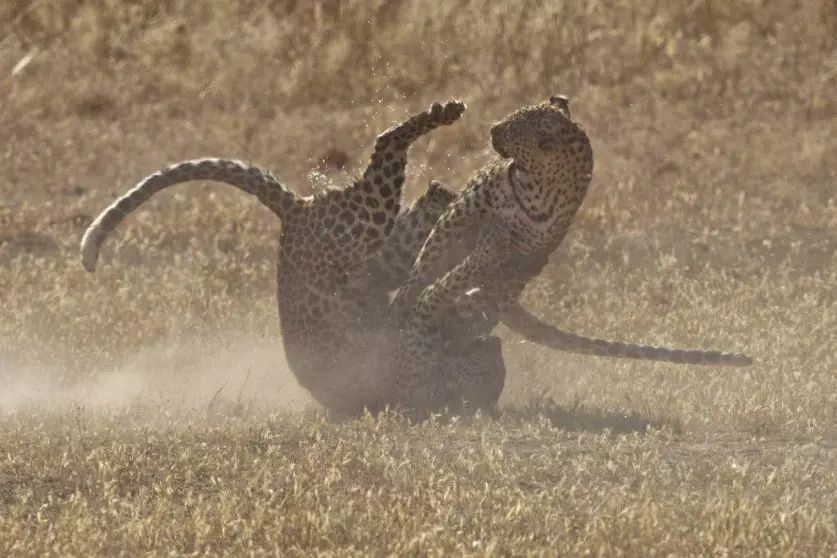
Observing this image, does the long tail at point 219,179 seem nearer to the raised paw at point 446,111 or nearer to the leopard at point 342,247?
the leopard at point 342,247

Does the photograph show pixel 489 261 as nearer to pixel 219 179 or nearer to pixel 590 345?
pixel 590 345

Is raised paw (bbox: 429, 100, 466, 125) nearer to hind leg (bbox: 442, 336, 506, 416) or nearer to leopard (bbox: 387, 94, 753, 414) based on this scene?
leopard (bbox: 387, 94, 753, 414)

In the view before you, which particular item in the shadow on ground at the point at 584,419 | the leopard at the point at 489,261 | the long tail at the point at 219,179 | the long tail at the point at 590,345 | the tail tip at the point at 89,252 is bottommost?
the shadow on ground at the point at 584,419

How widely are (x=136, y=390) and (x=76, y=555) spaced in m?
3.63

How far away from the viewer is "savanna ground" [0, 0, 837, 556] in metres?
5.55

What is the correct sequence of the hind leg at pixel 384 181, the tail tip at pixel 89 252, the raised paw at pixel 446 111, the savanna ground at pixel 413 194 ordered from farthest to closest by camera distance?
the hind leg at pixel 384 181
the raised paw at pixel 446 111
the tail tip at pixel 89 252
the savanna ground at pixel 413 194

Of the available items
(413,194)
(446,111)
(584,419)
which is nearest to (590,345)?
(584,419)

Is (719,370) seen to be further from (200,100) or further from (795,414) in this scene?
(200,100)

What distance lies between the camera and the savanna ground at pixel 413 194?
555 centimetres

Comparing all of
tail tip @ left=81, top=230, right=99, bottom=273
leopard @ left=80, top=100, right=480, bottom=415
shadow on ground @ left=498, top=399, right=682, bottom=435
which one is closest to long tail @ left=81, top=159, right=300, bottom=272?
leopard @ left=80, top=100, right=480, bottom=415

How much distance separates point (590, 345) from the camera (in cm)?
802

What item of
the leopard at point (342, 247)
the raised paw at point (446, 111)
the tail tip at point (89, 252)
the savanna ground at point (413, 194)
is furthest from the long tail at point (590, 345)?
the tail tip at point (89, 252)

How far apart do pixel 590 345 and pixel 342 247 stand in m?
1.33

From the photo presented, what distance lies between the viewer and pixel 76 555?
16.6 ft
